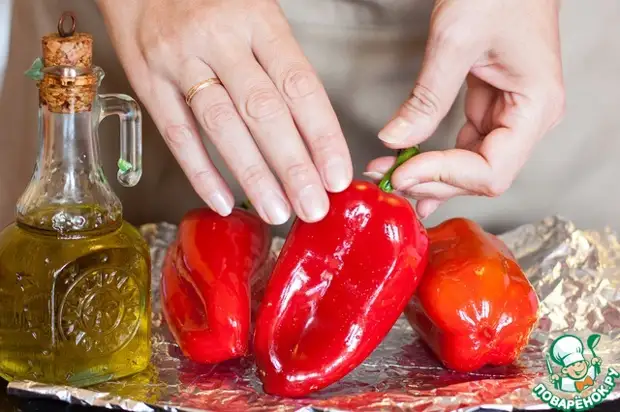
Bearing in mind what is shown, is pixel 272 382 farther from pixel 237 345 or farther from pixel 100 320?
pixel 100 320

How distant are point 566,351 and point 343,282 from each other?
286 mm

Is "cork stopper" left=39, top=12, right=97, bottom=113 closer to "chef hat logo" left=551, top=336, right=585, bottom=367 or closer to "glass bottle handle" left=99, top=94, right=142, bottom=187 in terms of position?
"glass bottle handle" left=99, top=94, right=142, bottom=187

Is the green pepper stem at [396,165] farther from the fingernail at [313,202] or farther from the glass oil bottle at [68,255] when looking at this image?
the glass oil bottle at [68,255]

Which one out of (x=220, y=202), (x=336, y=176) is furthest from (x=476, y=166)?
(x=220, y=202)

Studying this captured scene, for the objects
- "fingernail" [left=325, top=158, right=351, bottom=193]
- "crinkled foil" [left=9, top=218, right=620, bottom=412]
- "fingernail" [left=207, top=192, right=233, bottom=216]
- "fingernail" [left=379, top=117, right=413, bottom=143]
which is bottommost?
"crinkled foil" [left=9, top=218, right=620, bottom=412]

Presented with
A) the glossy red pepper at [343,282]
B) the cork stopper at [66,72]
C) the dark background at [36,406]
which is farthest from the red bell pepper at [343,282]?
the cork stopper at [66,72]

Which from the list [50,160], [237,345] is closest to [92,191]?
[50,160]

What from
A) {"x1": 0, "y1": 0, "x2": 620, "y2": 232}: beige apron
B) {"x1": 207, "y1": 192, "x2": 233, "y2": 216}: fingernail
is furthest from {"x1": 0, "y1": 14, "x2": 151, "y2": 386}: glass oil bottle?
{"x1": 0, "y1": 0, "x2": 620, "y2": 232}: beige apron

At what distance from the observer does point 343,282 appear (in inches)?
42.0

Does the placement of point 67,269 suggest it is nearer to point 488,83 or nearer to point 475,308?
point 475,308

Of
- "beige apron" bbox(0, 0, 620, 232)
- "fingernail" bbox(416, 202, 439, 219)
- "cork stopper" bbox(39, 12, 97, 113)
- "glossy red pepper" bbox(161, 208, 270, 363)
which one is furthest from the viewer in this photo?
"beige apron" bbox(0, 0, 620, 232)

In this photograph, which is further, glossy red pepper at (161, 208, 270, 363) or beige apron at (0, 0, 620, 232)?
beige apron at (0, 0, 620, 232)

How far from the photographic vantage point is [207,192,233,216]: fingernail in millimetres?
1091

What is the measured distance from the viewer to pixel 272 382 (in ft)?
3.34
